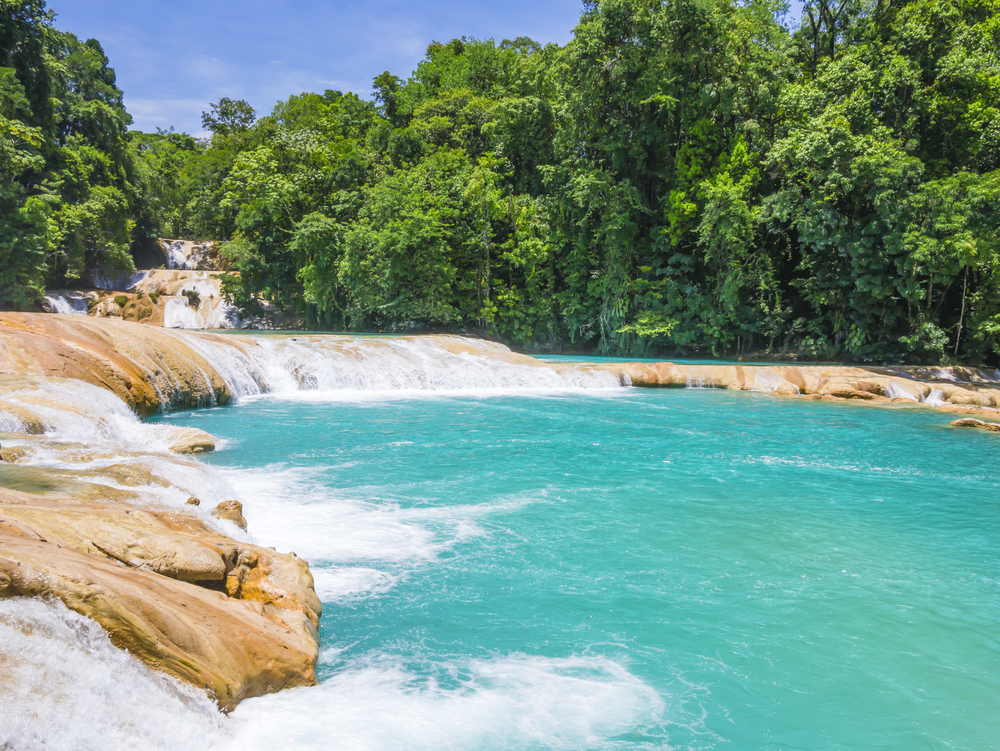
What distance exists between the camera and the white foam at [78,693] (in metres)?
2.17

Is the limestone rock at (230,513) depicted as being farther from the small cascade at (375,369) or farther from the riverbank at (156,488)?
the small cascade at (375,369)

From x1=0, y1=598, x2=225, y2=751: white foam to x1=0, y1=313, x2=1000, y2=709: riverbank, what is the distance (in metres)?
0.08

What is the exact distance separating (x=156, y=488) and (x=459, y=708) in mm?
3469

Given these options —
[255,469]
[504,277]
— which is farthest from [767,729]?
[504,277]

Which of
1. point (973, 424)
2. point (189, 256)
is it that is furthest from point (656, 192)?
point (189, 256)

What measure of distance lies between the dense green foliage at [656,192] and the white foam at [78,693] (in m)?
18.6

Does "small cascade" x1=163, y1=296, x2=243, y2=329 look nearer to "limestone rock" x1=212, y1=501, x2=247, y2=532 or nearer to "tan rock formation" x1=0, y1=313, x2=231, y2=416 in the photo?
"tan rock formation" x1=0, y1=313, x2=231, y2=416

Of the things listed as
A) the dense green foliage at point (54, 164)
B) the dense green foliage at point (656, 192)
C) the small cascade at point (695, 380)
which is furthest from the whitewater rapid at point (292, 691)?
the dense green foliage at point (54, 164)

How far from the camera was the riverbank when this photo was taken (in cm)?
286

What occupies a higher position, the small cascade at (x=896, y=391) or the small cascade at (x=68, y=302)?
the small cascade at (x=68, y=302)

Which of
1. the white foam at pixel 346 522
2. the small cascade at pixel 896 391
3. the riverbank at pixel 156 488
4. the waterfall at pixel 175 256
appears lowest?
the white foam at pixel 346 522

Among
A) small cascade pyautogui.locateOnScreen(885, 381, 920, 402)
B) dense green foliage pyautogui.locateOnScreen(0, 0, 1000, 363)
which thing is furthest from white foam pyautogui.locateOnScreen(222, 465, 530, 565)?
dense green foliage pyautogui.locateOnScreen(0, 0, 1000, 363)

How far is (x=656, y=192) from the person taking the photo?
23.6 meters

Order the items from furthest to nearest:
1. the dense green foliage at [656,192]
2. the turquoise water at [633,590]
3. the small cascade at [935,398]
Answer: the dense green foliage at [656,192]
the small cascade at [935,398]
the turquoise water at [633,590]
